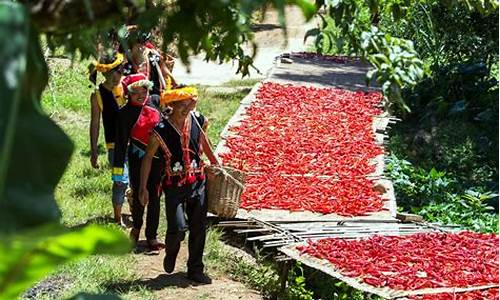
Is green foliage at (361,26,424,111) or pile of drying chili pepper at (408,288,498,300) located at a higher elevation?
green foliage at (361,26,424,111)

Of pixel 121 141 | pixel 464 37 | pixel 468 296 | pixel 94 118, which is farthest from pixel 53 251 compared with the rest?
pixel 464 37

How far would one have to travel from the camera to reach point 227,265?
8.15m

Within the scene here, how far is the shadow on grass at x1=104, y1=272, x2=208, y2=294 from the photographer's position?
7255 mm

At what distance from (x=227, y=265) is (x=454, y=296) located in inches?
85.6

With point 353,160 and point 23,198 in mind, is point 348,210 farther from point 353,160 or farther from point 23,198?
point 23,198

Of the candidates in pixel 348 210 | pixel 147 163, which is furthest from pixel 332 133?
pixel 147 163

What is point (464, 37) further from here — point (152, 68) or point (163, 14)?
point (163, 14)

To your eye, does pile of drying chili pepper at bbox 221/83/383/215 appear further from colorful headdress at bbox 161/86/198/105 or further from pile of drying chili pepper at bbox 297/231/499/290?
colorful headdress at bbox 161/86/198/105

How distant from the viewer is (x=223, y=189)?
25.6ft

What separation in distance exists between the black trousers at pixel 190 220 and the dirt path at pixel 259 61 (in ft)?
24.7

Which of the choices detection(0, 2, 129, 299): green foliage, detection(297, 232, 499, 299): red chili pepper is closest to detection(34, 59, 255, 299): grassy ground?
detection(0, 2, 129, 299): green foliage

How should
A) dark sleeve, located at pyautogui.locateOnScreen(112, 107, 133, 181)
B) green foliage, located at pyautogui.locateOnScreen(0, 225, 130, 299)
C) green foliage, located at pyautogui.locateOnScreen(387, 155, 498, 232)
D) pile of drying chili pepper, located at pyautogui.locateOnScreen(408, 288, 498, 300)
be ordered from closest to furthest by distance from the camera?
green foliage, located at pyautogui.locateOnScreen(0, 225, 130, 299), pile of drying chili pepper, located at pyautogui.locateOnScreen(408, 288, 498, 300), dark sleeve, located at pyautogui.locateOnScreen(112, 107, 133, 181), green foliage, located at pyautogui.locateOnScreen(387, 155, 498, 232)

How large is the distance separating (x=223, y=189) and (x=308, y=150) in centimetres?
385

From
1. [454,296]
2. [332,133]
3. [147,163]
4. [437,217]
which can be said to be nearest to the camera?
[454,296]
